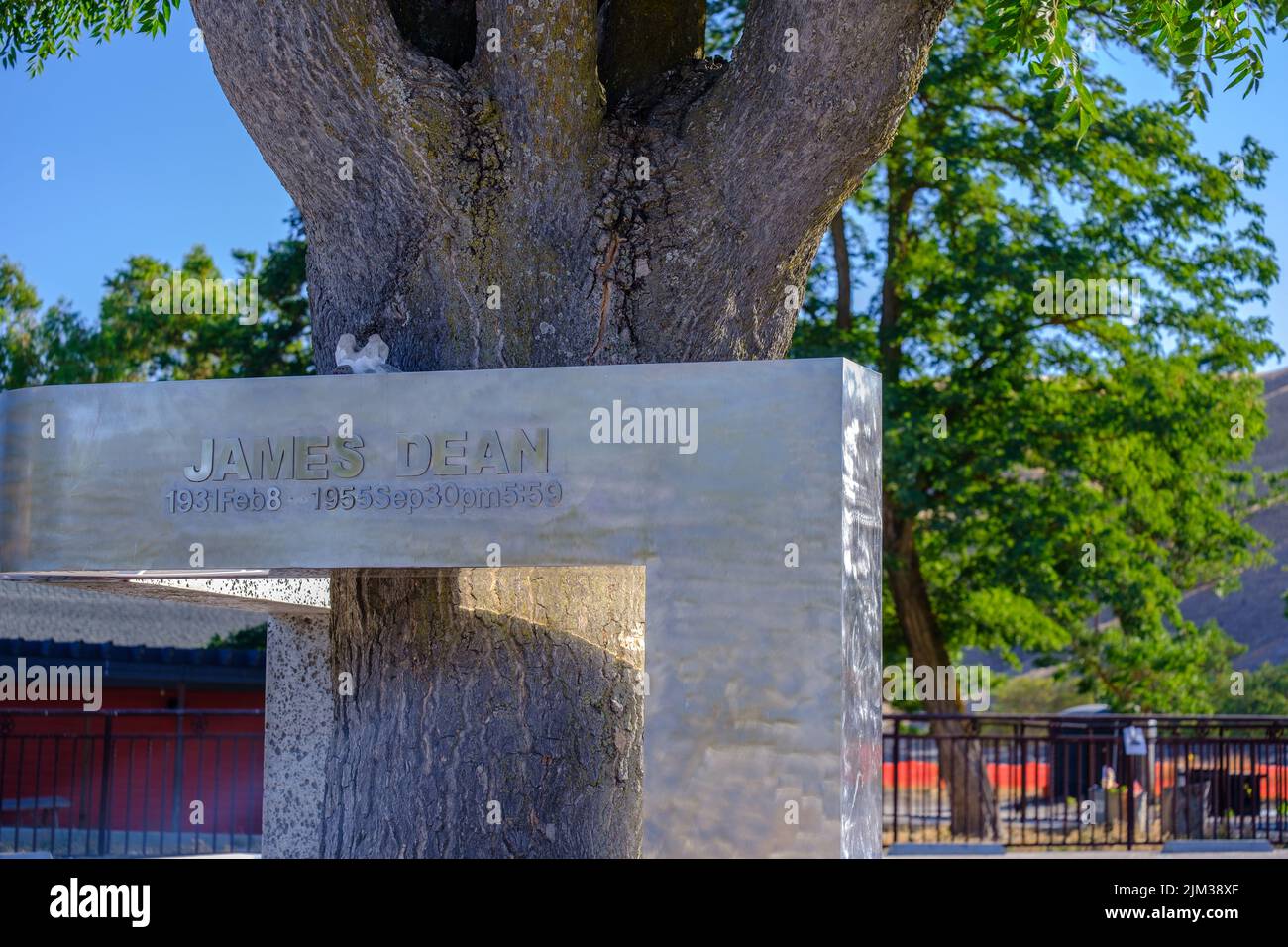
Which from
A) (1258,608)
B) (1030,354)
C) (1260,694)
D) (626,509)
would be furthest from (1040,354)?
(1258,608)

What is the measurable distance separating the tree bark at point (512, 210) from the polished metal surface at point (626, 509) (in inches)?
34.7

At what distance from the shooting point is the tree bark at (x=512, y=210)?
5.58m

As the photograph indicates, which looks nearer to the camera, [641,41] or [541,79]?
[541,79]

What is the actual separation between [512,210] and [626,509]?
1.75 metres

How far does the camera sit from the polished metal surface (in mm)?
4445

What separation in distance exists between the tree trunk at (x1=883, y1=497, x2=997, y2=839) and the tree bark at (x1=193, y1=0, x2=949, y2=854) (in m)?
13.2

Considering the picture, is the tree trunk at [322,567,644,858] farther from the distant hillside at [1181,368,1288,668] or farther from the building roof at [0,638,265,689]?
the distant hillside at [1181,368,1288,668]

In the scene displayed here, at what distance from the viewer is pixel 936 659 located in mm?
20859

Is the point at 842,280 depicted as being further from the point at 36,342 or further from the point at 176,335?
the point at 36,342

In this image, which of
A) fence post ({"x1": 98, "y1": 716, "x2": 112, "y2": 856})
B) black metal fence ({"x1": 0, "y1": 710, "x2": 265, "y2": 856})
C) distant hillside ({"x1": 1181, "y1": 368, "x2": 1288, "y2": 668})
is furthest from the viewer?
distant hillside ({"x1": 1181, "y1": 368, "x2": 1288, "y2": 668})

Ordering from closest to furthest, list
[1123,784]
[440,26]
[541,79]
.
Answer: [541,79], [440,26], [1123,784]

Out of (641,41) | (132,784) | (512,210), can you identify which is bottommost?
(132,784)

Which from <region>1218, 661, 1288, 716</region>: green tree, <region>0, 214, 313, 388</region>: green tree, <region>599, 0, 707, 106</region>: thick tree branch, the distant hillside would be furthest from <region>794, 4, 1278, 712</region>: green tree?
the distant hillside

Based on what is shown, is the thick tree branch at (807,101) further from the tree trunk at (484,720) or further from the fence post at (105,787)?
the fence post at (105,787)
